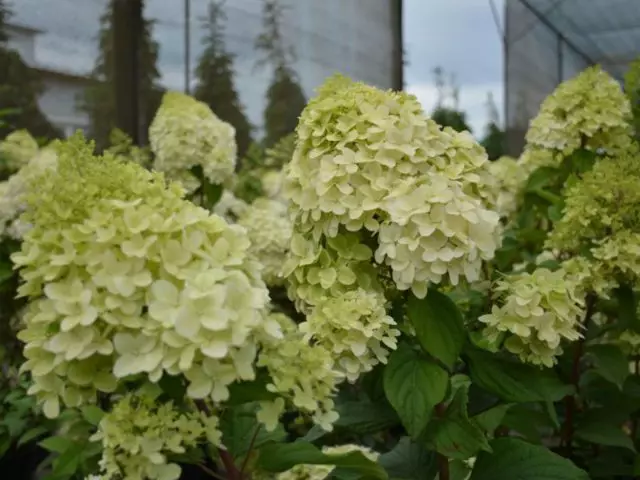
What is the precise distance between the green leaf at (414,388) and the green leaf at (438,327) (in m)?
0.02

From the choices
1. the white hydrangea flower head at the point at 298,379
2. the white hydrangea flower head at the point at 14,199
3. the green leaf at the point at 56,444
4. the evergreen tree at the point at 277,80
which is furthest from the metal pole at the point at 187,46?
the white hydrangea flower head at the point at 298,379

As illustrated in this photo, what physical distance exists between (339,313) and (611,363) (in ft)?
1.83

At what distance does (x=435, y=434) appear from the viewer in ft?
2.89

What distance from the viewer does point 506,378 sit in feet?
2.91

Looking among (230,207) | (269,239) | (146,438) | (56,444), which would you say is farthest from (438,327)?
(230,207)

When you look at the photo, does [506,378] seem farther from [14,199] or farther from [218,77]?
[218,77]

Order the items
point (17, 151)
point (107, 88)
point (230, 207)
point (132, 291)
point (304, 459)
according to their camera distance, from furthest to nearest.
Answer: point (107, 88), point (230, 207), point (17, 151), point (304, 459), point (132, 291)

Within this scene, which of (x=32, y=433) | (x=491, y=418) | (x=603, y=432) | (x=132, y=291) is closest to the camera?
(x=132, y=291)

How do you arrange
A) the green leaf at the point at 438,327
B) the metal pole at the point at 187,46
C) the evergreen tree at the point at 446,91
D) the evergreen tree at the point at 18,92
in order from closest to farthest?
the green leaf at the point at 438,327, the evergreen tree at the point at 18,92, the metal pole at the point at 187,46, the evergreen tree at the point at 446,91

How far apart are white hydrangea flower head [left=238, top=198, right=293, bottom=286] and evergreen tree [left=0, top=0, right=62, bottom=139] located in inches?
28.7

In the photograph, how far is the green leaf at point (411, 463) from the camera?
1.02 m

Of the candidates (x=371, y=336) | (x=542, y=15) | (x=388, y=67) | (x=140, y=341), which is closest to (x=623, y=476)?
(x=371, y=336)

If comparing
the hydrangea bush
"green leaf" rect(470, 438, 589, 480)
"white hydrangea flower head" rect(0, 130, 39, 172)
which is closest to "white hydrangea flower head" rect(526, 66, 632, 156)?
the hydrangea bush

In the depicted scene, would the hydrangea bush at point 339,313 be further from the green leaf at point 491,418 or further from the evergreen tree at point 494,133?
the evergreen tree at point 494,133
